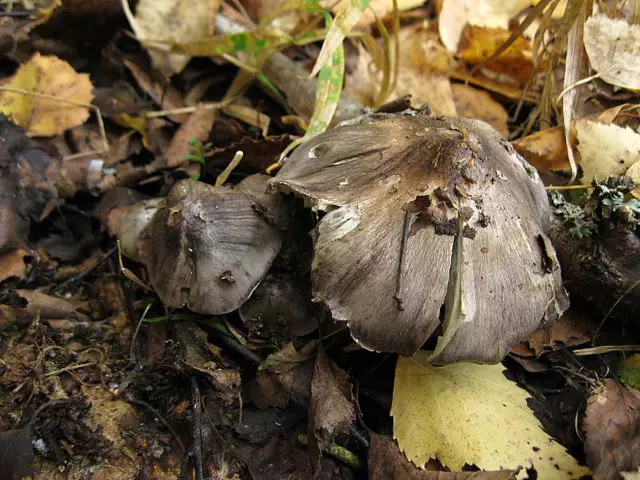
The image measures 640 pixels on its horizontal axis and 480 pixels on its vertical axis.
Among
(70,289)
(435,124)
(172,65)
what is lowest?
(70,289)

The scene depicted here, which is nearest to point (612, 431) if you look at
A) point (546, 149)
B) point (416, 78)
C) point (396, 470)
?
point (396, 470)

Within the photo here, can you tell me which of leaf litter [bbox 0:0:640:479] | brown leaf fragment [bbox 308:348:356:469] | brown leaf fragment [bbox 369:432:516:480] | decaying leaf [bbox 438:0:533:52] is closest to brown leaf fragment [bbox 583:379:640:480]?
leaf litter [bbox 0:0:640:479]

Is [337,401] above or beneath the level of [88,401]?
above

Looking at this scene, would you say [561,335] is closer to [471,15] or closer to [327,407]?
[327,407]

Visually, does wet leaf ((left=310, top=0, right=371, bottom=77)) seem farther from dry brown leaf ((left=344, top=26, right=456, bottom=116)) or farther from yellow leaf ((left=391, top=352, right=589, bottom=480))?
yellow leaf ((left=391, top=352, right=589, bottom=480))

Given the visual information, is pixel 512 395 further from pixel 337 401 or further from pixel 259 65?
pixel 259 65

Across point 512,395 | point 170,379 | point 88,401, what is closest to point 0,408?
point 88,401
